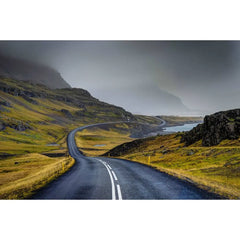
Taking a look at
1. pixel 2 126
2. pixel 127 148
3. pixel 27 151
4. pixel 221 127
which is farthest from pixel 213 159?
pixel 2 126

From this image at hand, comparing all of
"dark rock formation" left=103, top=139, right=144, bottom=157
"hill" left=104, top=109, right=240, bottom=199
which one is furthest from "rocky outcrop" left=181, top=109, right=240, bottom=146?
"dark rock formation" left=103, top=139, right=144, bottom=157

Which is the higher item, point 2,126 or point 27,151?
point 2,126

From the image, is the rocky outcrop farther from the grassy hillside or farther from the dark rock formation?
the dark rock formation

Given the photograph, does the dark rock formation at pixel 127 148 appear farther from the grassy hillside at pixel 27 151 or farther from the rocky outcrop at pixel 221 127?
the rocky outcrop at pixel 221 127

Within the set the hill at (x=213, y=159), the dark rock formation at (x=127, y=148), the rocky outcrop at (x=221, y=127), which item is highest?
the rocky outcrop at (x=221, y=127)

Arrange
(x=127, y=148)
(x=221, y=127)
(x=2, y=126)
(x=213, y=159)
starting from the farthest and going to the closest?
1. (x=2, y=126)
2. (x=127, y=148)
3. (x=221, y=127)
4. (x=213, y=159)

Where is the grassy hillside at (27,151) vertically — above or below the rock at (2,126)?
below

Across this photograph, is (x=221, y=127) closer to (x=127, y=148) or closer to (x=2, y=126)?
(x=127, y=148)

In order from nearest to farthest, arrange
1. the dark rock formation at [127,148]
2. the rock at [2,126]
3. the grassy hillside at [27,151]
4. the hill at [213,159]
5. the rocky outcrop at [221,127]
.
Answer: the hill at [213,159] < the grassy hillside at [27,151] < the rocky outcrop at [221,127] < the dark rock formation at [127,148] < the rock at [2,126]

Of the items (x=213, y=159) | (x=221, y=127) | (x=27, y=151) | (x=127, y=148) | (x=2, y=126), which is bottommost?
(x=27, y=151)

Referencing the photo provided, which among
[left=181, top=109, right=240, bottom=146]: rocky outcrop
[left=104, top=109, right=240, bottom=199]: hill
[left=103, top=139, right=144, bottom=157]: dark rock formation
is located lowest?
[left=103, top=139, right=144, bottom=157]: dark rock formation

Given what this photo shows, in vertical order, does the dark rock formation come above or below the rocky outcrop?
below

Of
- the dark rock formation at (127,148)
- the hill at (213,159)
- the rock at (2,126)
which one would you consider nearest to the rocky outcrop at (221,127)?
the hill at (213,159)
